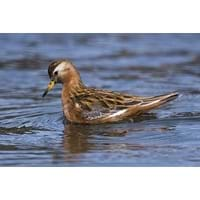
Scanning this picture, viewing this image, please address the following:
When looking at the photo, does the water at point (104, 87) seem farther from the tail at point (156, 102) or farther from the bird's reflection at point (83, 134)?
the tail at point (156, 102)

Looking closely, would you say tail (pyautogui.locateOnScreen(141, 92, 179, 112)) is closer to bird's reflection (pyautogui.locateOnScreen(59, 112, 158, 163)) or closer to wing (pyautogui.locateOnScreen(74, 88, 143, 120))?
wing (pyautogui.locateOnScreen(74, 88, 143, 120))

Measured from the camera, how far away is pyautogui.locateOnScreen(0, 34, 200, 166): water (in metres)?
12.0

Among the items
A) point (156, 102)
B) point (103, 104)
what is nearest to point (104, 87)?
point (103, 104)

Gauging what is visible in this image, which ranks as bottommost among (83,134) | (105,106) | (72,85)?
(83,134)

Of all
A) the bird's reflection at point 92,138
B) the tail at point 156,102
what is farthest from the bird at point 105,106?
the bird's reflection at point 92,138

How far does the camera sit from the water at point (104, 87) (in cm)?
1200

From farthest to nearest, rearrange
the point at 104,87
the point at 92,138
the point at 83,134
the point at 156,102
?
the point at 104,87
the point at 156,102
the point at 83,134
the point at 92,138

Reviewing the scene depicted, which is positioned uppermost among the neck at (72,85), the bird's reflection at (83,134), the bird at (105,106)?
the neck at (72,85)

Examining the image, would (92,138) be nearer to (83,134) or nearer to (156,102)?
(83,134)

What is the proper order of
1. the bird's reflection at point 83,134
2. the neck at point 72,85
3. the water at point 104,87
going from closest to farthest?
the water at point 104,87 → the bird's reflection at point 83,134 → the neck at point 72,85

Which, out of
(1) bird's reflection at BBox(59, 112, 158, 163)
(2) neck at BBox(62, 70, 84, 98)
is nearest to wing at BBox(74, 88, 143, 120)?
(1) bird's reflection at BBox(59, 112, 158, 163)

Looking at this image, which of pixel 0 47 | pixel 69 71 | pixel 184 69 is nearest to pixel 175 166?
pixel 69 71

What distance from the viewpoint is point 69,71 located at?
15.1 meters

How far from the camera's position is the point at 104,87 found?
59.3 feet
